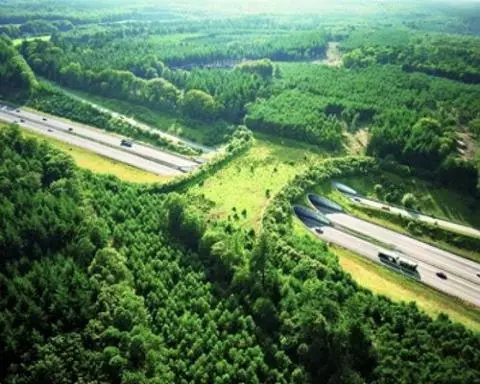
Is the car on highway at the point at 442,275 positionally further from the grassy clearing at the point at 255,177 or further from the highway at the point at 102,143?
the highway at the point at 102,143

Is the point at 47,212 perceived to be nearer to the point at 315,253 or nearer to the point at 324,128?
the point at 315,253

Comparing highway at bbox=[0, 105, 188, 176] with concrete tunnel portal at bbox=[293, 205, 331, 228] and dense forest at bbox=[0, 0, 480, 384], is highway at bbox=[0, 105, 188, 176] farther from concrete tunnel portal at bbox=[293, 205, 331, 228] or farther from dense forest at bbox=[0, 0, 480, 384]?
concrete tunnel portal at bbox=[293, 205, 331, 228]

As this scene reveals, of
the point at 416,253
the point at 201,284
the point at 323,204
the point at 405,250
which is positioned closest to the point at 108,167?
the point at 323,204

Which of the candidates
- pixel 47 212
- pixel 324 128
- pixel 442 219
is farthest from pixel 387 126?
pixel 47 212

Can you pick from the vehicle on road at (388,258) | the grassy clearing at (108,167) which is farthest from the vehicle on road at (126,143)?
the vehicle on road at (388,258)

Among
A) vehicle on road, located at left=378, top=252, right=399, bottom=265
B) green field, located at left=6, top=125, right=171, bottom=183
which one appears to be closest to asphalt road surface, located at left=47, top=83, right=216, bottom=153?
green field, located at left=6, top=125, right=171, bottom=183

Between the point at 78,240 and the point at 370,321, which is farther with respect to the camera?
the point at 78,240
